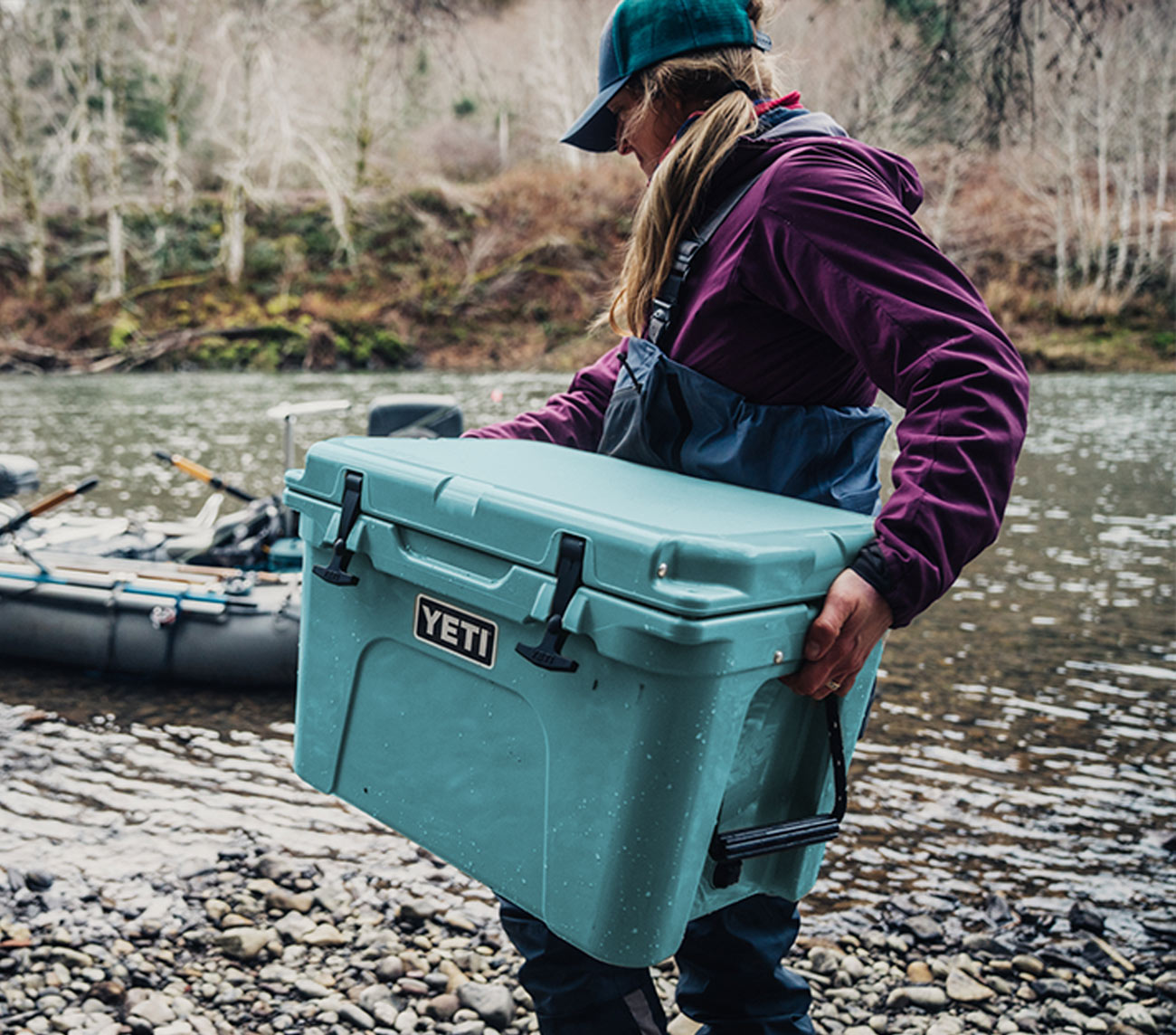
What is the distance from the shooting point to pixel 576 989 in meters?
1.59

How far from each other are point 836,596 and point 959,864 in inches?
121

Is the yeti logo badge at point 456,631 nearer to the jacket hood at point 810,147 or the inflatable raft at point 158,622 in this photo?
the jacket hood at point 810,147

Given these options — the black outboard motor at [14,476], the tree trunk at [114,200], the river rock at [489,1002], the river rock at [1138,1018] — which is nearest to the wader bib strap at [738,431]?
the river rock at [489,1002]

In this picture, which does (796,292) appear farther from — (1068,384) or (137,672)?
(1068,384)

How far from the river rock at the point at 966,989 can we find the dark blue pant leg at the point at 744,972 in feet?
4.67

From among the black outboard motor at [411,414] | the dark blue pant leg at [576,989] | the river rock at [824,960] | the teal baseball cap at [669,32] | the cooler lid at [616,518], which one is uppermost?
the teal baseball cap at [669,32]

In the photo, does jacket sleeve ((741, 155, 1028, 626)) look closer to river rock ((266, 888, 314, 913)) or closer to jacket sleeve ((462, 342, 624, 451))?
jacket sleeve ((462, 342, 624, 451))

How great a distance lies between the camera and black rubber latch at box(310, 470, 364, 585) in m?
1.50

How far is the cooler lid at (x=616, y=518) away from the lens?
1160 millimetres

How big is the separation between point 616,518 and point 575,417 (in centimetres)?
78

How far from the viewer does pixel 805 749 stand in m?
1.44

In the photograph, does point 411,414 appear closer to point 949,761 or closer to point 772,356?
point 949,761

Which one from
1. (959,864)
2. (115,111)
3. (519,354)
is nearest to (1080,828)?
(959,864)

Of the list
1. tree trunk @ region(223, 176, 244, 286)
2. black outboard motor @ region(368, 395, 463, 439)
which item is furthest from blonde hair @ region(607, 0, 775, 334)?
tree trunk @ region(223, 176, 244, 286)
